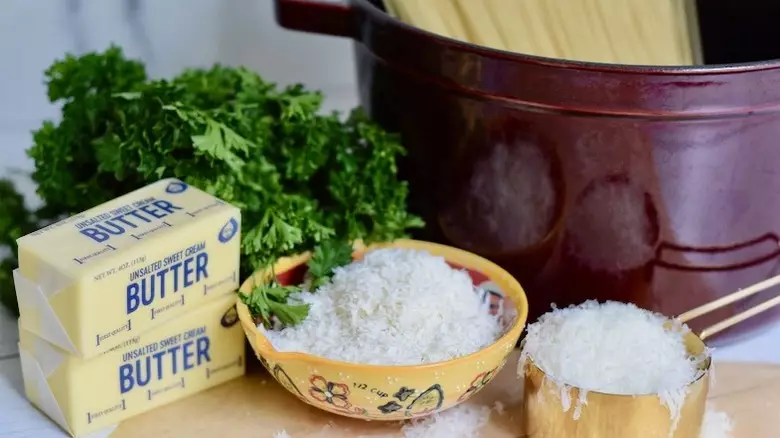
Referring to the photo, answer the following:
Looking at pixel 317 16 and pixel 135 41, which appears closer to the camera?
pixel 317 16

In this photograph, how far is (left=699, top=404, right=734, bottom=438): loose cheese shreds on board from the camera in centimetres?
67

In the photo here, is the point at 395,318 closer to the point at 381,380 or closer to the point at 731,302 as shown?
the point at 381,380

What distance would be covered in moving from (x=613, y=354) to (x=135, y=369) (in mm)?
354

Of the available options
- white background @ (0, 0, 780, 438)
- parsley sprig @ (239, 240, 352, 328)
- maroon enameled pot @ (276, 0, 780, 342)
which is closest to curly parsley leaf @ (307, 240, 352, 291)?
parsley sprig @ (239, 240, 352, 328)

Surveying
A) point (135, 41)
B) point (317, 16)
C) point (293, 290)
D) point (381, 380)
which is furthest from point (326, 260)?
point (135, 41)

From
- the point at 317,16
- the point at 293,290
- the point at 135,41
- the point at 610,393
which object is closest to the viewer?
the point at 610,393

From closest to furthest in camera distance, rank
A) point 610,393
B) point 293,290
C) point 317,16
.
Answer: point 610,393 → point 293,290 → point 317,16

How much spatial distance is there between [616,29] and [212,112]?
0.36m

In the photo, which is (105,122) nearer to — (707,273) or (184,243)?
(184,243)

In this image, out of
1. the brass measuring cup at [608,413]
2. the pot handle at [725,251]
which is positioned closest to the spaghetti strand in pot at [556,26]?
the pot handle at [725,251]

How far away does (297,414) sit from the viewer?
70cm

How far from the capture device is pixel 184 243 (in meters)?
0.66

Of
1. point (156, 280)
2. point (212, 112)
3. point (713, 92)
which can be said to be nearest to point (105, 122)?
point (212, 112)

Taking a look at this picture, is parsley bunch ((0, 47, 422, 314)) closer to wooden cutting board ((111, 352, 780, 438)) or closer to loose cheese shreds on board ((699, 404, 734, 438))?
wooden cutting board ((111, 352, 780, 438))
